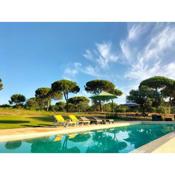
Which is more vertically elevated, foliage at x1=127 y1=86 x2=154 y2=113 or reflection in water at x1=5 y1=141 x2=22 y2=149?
foliage at x1=127 y1=86 x2=154 y2=113

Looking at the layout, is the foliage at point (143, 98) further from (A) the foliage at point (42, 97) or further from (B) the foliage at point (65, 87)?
(A) the foliage at point (42, 97)

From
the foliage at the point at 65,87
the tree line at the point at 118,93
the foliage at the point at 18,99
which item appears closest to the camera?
the tree line at the point at 118,93

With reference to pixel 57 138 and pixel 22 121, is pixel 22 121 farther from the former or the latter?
pixel 57 138

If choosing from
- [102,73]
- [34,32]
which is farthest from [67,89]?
[34,32]

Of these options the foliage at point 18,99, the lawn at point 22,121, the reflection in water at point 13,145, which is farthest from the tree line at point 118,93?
the reflection in water at point 13,145

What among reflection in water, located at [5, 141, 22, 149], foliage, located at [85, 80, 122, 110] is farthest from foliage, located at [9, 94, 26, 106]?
reflection in water, located at [5, 141, 22, 149]

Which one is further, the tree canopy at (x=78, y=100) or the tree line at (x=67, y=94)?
the tree canopy at (x=78, y=100)

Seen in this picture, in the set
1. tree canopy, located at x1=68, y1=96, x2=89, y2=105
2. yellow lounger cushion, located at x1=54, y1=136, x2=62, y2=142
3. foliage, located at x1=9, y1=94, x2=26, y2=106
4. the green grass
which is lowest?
yellow lounger cushion, located at x1=54, y1=136, x2=62, y2=142

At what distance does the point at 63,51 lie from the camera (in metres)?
26.8

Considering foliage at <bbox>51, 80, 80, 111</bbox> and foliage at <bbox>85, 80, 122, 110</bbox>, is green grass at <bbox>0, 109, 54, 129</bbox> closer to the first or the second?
foliage at <bbox>51, 80, 80, 111</bbox>

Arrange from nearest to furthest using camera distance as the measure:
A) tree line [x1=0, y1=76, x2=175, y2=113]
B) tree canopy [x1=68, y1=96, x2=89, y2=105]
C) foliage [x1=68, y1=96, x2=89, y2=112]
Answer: tree line [x1=0, y1=76, x2=175, y2=113], foliage [x1=68, y1=96, x2=89, y2=112], tree canopy [x1=68, y1=96, x2=89, y2=105]

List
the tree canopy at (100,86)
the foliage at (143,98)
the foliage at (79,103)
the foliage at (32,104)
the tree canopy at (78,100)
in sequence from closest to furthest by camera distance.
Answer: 1. the foliage at (143,98)
2. the tree canopy at (100,86)
3. the foliage at (79,103)
4. the foliage at (32,104)
5. the tree canopy at (78,100)
